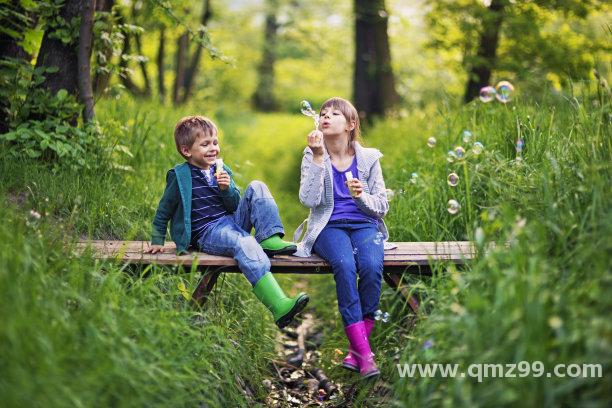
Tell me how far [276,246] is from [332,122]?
80cm

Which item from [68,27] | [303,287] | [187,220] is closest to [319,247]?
[187,220]

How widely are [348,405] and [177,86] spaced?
8033 millimetres

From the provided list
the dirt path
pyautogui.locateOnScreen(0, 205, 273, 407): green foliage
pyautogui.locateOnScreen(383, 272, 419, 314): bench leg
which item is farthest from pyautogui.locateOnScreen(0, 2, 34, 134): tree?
pyautogui.locateOnScreen(383, 272, 419, 314): bench leg

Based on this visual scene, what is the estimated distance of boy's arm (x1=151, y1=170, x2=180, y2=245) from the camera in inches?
145

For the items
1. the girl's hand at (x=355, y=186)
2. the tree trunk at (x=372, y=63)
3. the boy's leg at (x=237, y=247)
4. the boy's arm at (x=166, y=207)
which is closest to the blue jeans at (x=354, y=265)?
the girl's hand at (x=355, y=186)

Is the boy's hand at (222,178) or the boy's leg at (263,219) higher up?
the boy's hand at (222,178)

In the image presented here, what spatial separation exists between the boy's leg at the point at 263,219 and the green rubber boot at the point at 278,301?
0.24 metres

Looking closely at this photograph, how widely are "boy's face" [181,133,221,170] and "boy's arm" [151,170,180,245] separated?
0.16 metres

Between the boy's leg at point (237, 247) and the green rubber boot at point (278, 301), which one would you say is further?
the boy's leg at point (237, 247)

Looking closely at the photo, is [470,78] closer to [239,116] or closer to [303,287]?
[303,287]

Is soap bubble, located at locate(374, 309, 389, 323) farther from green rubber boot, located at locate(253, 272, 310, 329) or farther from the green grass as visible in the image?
green rubber boot, located at locate(253, 272, 310, 329)

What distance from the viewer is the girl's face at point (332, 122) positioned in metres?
3.86

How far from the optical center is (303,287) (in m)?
5.72

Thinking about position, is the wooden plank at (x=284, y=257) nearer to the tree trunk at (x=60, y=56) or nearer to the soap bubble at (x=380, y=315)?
the soap bubble at (x=380, y=315)
